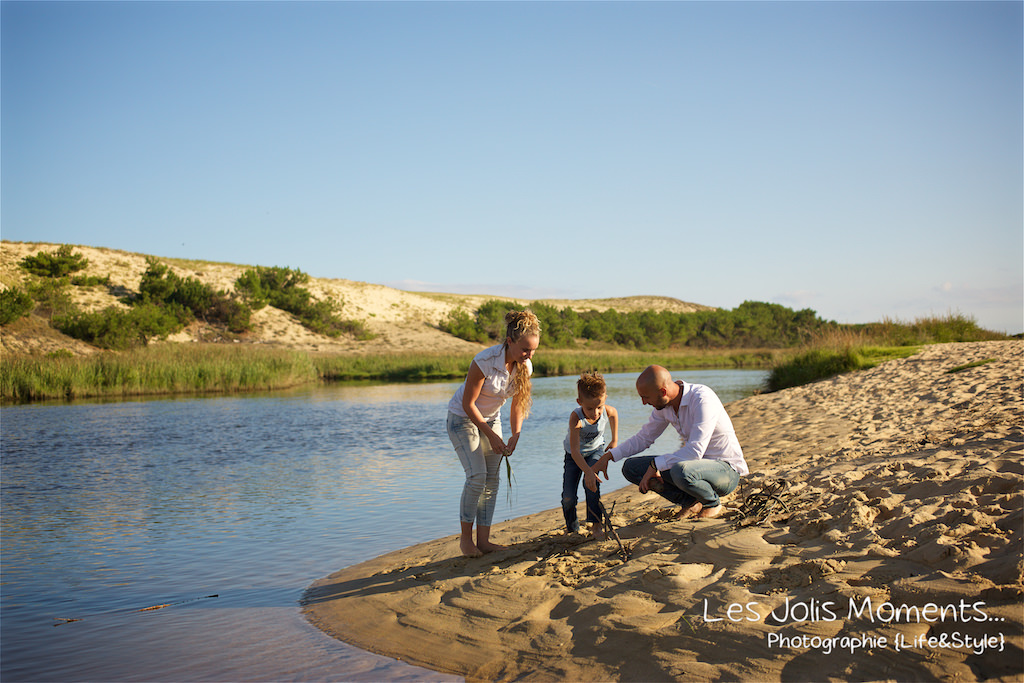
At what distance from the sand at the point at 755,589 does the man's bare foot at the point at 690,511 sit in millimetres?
128

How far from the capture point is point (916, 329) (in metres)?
21.8

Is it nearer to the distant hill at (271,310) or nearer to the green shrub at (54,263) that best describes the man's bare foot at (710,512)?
the distant hill at (271,310)

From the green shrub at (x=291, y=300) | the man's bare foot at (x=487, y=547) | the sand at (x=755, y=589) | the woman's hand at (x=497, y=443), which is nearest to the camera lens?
the sand at (x=755, y=589)

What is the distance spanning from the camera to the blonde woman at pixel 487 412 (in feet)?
15.8

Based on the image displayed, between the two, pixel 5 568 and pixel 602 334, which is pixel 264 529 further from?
pixel 602 334

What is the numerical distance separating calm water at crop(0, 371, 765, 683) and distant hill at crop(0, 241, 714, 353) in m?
22.3

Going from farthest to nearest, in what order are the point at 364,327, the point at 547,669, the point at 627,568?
the point at 364,327, the point at 627,568, the point at 547,669

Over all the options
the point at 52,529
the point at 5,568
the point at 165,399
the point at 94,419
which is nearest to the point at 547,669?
the point at 5,568

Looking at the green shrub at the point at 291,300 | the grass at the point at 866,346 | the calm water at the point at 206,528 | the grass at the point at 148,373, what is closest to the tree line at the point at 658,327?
the green shrub at the point at 291,300

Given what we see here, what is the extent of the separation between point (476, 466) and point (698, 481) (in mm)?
1522

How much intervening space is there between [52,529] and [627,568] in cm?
597

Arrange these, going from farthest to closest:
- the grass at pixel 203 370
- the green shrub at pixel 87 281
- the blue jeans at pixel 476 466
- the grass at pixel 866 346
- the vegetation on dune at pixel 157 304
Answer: the green shrub at pixel 87 281 → the vegetation on dune at pixel 157 304 → the grass at pixel 203 370 → the grass at pixel 866 346 → the blue jeans at pixel 476 466

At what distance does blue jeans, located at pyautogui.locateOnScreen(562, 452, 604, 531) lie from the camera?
509 cm

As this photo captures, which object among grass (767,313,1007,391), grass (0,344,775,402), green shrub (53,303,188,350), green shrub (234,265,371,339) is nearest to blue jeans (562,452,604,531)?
grass (767,313,1007,391)
